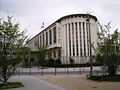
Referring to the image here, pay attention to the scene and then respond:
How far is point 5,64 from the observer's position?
14.6 metres

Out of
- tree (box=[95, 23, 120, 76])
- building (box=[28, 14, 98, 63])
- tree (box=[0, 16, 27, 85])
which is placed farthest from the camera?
building (box=[28, 14, 98, 63])

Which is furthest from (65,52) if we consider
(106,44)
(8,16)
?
(8,16)

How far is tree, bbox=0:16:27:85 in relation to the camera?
1489 cm

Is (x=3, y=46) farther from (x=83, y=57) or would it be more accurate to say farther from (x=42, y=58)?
(x=83, y=57)

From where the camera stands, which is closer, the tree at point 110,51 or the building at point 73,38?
the tree at point 110,51

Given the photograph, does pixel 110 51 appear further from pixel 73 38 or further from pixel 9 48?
pixel 73 38

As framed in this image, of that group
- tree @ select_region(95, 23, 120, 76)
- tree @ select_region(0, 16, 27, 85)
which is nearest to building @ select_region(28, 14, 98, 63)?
tree @ select_region(95, 23, 120, 76)

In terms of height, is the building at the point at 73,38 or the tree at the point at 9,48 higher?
the building at the point at 73,38

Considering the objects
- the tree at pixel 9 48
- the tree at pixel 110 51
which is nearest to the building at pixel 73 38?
the tree at pixel 110 51

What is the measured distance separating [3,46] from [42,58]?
39.0 m

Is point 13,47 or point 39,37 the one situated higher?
point 39,37

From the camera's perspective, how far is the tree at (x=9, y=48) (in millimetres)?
14889

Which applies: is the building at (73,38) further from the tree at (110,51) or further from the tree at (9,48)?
the tree at (9,48)

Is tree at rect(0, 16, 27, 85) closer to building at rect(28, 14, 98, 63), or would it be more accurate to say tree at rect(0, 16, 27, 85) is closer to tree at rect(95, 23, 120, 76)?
tree at rect(95, 23, 120, 76)
